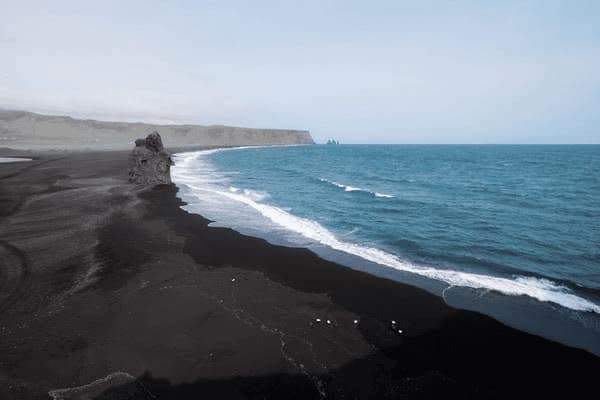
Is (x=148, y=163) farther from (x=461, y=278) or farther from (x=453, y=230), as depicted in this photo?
(x=461, y=278)

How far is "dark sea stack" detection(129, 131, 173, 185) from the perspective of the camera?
34844 mm

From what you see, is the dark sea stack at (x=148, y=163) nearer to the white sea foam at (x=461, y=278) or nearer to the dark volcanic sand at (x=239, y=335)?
the white sea foam at (x=461, y=278)

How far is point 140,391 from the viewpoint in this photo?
6859mm

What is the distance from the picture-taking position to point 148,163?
35000mm

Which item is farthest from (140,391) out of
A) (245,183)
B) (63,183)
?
(245,183)

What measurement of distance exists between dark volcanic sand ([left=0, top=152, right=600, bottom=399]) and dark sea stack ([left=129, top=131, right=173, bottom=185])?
20.5 metres

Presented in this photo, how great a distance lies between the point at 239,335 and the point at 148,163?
31086mm

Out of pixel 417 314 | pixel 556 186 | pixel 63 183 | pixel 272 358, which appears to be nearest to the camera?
pixel 272 358

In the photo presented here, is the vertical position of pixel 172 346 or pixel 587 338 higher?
pixel 587 338

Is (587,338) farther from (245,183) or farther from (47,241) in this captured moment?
(245,183)

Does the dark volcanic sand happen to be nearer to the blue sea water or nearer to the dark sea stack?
the blue sea water

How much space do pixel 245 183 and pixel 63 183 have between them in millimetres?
19990

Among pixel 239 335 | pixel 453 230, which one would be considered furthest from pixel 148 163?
pixel 239 335

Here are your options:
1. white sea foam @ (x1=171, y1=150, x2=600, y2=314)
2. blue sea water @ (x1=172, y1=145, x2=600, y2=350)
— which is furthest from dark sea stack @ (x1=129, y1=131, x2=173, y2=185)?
white sea foam @ (x1=171, y1=150, x2=600, y2=314)
